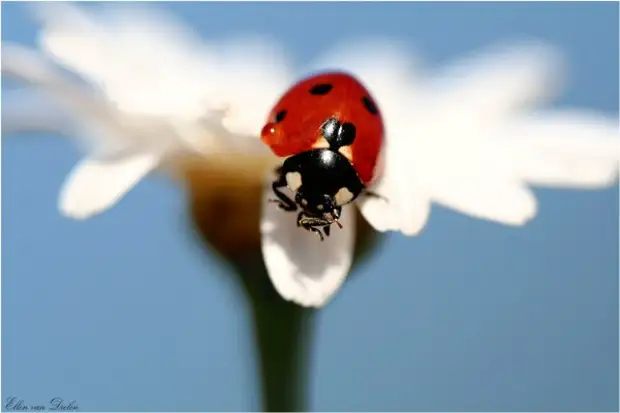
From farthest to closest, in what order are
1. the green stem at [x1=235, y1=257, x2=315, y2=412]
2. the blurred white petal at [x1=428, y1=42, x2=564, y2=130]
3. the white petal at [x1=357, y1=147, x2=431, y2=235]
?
the blurred white petal at [x1=428, y1=42, x2=564, y2=130] → the green stem at [x1=235, y1=257, x2=315, y2=412] → the white petal at [x1=357, y1=147, x2=431, y2=235]

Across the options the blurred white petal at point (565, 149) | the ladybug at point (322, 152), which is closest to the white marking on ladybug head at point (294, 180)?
the ladybug at point (322, 152)

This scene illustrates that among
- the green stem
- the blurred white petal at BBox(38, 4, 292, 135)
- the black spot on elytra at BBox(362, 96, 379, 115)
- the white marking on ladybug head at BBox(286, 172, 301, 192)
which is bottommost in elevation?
the green stem

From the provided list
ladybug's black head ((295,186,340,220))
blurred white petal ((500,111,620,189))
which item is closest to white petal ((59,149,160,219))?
ladybug's black head ((295,186,340,220))

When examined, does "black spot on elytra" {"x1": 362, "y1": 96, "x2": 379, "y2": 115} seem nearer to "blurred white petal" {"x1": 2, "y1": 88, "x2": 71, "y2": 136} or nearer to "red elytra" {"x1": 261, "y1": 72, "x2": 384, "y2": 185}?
→ "red elytra" {"x1": 261, "y1": 72, "x2": 384, "y2": 185}

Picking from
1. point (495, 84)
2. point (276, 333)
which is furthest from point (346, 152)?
point (495, 84)

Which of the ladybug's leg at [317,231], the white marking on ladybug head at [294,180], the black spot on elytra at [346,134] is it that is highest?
the black spot on elytra at [346,134]

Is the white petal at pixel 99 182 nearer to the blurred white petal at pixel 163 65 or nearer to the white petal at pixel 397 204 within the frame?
the blurred white petal at pixel 163 65
